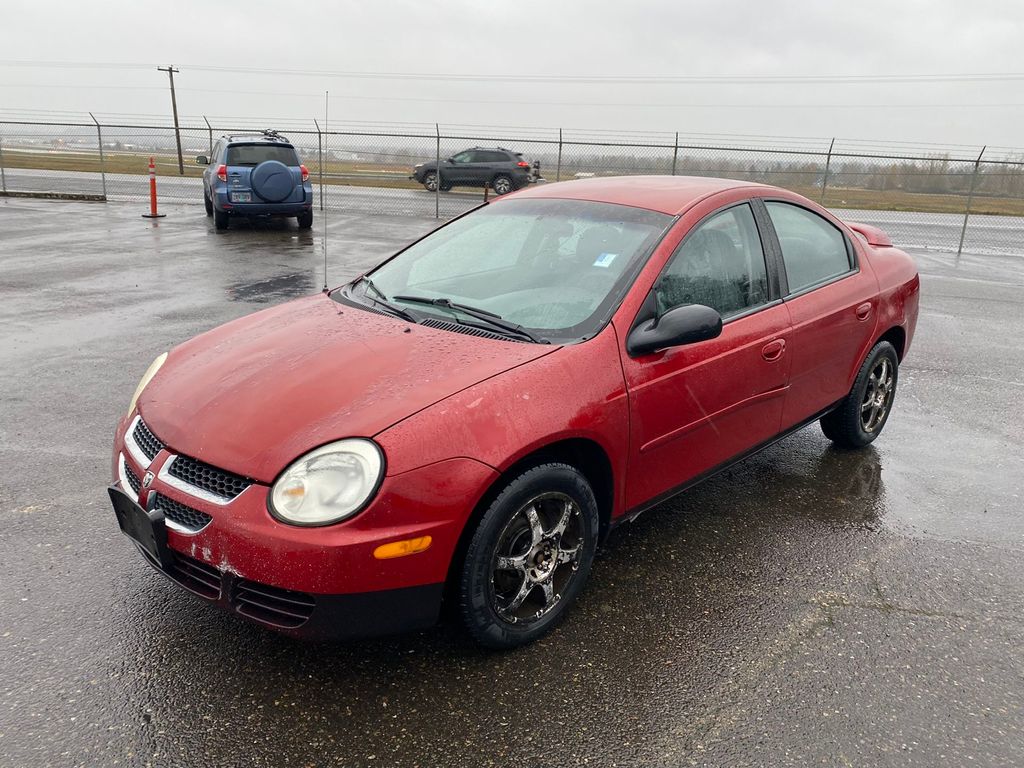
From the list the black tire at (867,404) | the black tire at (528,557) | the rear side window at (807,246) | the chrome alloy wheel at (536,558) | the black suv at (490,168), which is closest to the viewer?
the black tire at (528,557)

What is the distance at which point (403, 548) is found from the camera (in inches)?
91.7

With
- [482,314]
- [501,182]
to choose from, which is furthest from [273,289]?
[501,182]

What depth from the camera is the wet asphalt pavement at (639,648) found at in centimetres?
233

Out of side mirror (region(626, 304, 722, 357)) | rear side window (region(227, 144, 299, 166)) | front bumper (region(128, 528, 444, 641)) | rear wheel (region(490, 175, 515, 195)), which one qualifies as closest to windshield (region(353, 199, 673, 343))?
side mirror (region(626, 304, 722, 357))

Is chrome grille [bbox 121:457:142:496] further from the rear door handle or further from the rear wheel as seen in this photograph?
the rear wheel

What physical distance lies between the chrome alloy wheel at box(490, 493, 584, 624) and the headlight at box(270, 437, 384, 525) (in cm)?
51

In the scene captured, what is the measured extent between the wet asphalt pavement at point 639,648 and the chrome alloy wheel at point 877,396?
202 mm

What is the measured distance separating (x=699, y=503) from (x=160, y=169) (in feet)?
131

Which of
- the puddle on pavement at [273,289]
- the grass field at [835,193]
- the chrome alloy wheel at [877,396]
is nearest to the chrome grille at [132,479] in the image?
the chrome alloy wheel at [877,396]

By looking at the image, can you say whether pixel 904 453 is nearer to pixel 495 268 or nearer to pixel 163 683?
pixel 495 268

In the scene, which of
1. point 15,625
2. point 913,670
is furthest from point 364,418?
point 913,670

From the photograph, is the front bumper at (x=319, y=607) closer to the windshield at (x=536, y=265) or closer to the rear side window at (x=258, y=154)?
the windshield at (x=536, y=265)

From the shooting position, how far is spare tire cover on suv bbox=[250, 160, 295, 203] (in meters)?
14.1

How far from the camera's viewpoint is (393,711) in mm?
2443
